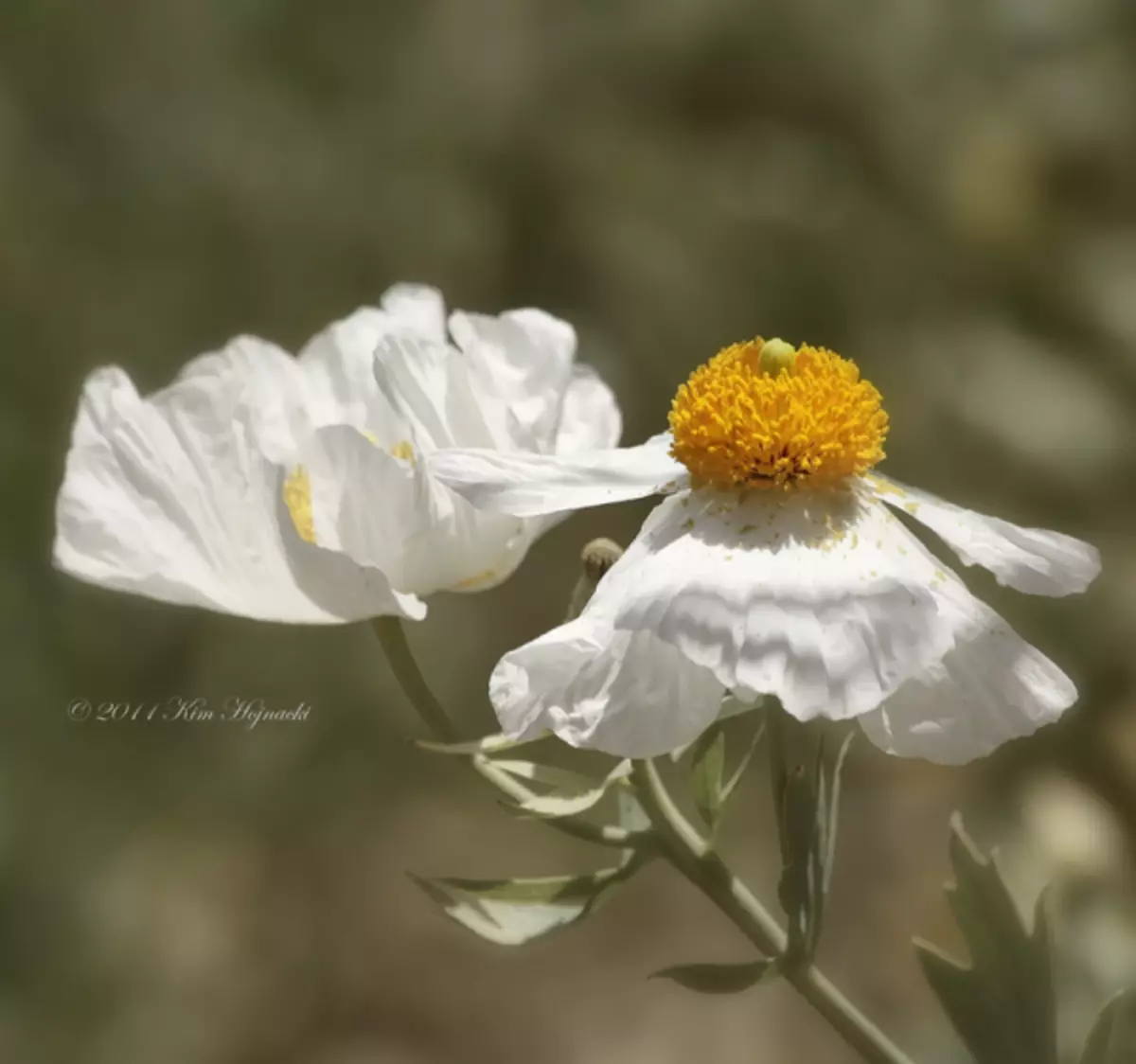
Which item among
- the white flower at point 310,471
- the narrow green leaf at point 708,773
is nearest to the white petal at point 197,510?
the white flower at point 310,471

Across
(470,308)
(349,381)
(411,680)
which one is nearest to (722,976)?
(411,680)

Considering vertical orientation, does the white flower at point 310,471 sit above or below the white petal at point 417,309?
below

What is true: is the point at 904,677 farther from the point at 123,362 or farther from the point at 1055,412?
the point at 123,362

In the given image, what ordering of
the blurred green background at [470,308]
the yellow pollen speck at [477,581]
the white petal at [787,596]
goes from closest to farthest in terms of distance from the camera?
the white petal at [787,596]
the yellow pollen speck at [477,581]
the blurred green background at [470,308]

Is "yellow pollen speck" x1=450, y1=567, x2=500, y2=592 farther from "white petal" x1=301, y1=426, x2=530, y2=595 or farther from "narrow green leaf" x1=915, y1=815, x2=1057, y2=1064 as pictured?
"narrow green leaf" x1=915, y1=815, x2=1057, y2=1064

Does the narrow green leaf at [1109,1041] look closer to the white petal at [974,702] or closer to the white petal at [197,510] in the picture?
the white petal at [974,702]

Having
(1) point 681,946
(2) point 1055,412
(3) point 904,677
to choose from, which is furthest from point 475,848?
(3) point 904,677

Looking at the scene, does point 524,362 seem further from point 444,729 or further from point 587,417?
point 444,729
